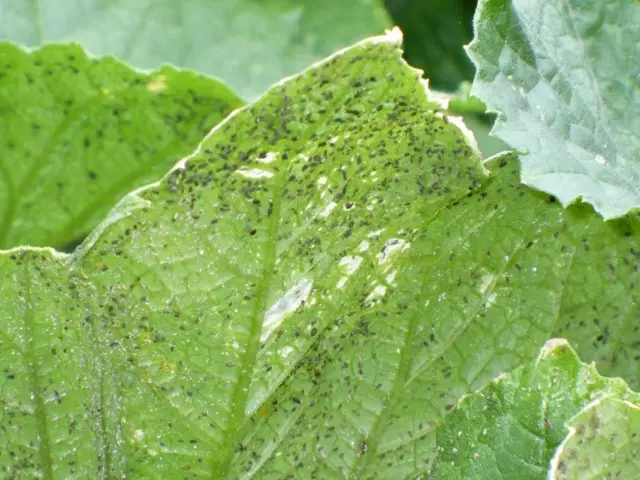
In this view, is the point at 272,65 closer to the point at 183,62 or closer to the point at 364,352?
the point at 183,62

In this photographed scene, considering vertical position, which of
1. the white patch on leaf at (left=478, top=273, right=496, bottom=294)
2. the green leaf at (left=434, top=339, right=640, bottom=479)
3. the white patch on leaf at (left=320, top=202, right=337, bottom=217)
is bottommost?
the green leaf at (left=434, top=339, right=640, bottom=479)

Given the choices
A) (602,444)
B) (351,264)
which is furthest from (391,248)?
(602,444)

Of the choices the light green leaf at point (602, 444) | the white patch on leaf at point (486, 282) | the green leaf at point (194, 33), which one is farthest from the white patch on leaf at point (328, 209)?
the green leaf at point (194, 33)

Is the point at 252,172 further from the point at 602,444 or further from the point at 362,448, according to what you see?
the point at 602,444

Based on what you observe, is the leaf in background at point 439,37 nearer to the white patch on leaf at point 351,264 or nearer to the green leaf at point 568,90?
the green leaf at point 568,90

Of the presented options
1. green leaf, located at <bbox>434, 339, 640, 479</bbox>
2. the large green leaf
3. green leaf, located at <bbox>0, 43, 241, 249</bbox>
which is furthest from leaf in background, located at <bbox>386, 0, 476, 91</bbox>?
green leaf, located at <bbox>434, 339, 640, 479</bbox>

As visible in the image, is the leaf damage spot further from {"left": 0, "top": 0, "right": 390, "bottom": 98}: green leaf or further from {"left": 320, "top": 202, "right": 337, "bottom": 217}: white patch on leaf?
{"left": 0, "top": 0, "right": 390, "bottom": 98}: green leaf
